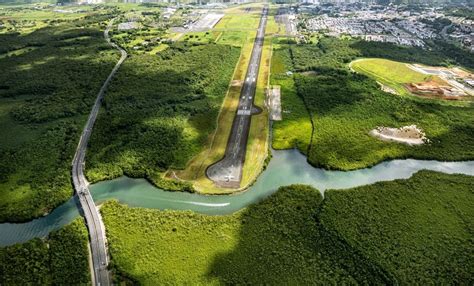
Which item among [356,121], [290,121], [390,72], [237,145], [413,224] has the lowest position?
[413,224]

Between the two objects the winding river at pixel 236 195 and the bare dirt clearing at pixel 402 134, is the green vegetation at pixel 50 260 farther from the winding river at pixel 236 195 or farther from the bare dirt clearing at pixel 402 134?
the bare dirt clearing at pixel 402 134

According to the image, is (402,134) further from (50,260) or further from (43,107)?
(43,107)

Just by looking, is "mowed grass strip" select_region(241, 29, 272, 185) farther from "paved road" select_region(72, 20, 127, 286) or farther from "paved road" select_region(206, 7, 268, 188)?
"paved road" select_region(72, 20, 127, 286)

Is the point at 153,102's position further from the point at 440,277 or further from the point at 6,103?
the point at 440,277

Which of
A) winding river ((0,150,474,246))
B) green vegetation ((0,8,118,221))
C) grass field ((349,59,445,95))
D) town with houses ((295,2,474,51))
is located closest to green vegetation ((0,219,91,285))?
winding river ((0,150,474,246))

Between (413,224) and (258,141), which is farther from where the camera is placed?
(258,141)

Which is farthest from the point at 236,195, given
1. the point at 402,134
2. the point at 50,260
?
the point at 402,134

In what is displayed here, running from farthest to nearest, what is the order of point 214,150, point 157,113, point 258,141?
point 157,113
point 258,141
point 214,150
